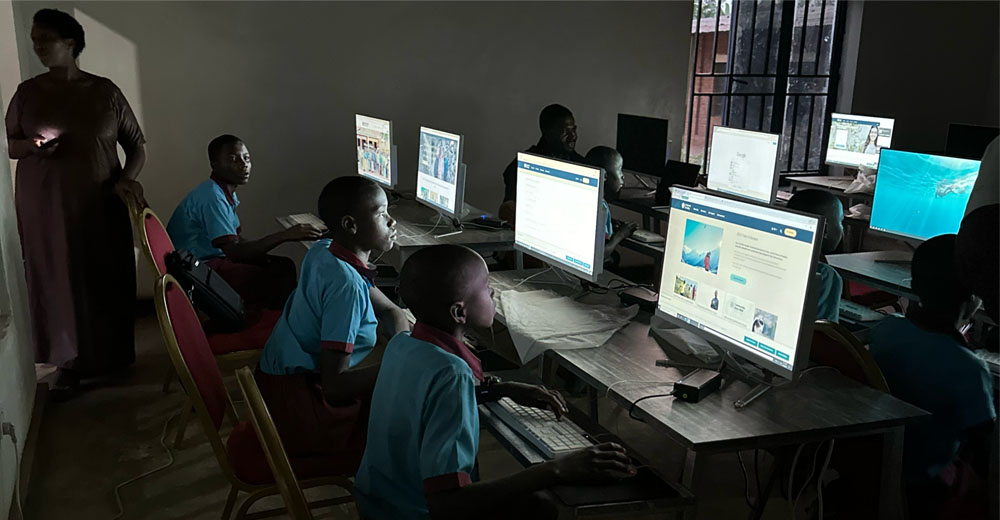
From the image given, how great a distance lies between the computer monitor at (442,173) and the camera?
3658 millimetres

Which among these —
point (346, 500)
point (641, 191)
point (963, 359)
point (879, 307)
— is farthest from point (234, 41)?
point (963, 359)

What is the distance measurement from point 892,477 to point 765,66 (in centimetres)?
492

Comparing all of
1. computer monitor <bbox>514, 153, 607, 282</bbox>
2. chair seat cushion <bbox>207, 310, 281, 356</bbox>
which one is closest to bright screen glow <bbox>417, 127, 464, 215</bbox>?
computer monitor <bbox>514, 153, 607, 282</bbox>

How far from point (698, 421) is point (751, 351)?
25 centimetres

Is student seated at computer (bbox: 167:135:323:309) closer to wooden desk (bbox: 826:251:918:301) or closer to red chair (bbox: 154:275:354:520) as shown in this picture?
red chair (bbox: 154:275:354:520)

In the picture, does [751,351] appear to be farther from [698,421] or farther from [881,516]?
[881,516]

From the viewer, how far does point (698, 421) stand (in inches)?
67.9

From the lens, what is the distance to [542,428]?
5.75 ft

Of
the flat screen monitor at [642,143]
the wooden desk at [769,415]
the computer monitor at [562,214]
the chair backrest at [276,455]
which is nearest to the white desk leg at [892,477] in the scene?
the wooden desk at [769,415]

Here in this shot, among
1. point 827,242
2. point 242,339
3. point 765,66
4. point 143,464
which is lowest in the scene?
point 143,464

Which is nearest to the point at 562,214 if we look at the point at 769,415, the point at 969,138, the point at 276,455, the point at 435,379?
the point at 769,415

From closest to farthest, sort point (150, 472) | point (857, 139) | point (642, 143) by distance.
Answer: point (150, 472) < point (642, 143) < point (857, 139)

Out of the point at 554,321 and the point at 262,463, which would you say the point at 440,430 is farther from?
the point at 554,321

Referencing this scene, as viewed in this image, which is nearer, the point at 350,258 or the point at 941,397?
the point at 941,397
